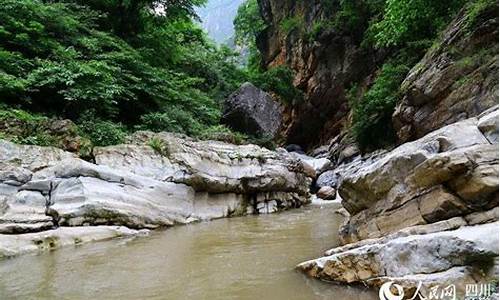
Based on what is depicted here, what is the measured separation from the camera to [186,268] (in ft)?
18.5

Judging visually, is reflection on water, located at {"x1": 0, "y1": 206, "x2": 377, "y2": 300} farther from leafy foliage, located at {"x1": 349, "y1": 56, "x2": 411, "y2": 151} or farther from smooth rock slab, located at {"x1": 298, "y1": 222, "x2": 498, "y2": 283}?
leafy foliage, located at {"x1": 349, "y1": 56, "x2": 411, "y2": 151}

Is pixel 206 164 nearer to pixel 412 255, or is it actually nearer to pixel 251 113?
pixel 251 113

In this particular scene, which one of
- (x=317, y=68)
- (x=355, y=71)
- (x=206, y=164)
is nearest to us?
(x=206, y=164)

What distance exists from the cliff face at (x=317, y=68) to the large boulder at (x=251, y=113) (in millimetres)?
6841

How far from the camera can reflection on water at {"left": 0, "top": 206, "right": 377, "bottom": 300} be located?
14.6 ft

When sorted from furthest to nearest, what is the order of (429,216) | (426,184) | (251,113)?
(251,113) < (426,184) < (429,216)

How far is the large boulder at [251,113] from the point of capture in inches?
711

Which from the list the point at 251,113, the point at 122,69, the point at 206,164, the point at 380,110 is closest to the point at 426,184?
the point at 206,164

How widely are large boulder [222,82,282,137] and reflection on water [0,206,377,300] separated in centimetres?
963

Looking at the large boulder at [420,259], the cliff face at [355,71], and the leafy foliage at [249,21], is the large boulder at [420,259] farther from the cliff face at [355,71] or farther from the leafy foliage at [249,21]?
the leafy foliage at [249,21]

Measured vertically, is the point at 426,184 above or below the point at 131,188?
below

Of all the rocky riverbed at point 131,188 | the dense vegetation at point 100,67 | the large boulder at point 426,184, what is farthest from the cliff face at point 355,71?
the dense vegetation at point 100,67

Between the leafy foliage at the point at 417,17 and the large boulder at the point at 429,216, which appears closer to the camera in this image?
the large boulder at the point at 429,216

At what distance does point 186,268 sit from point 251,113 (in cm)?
1295
